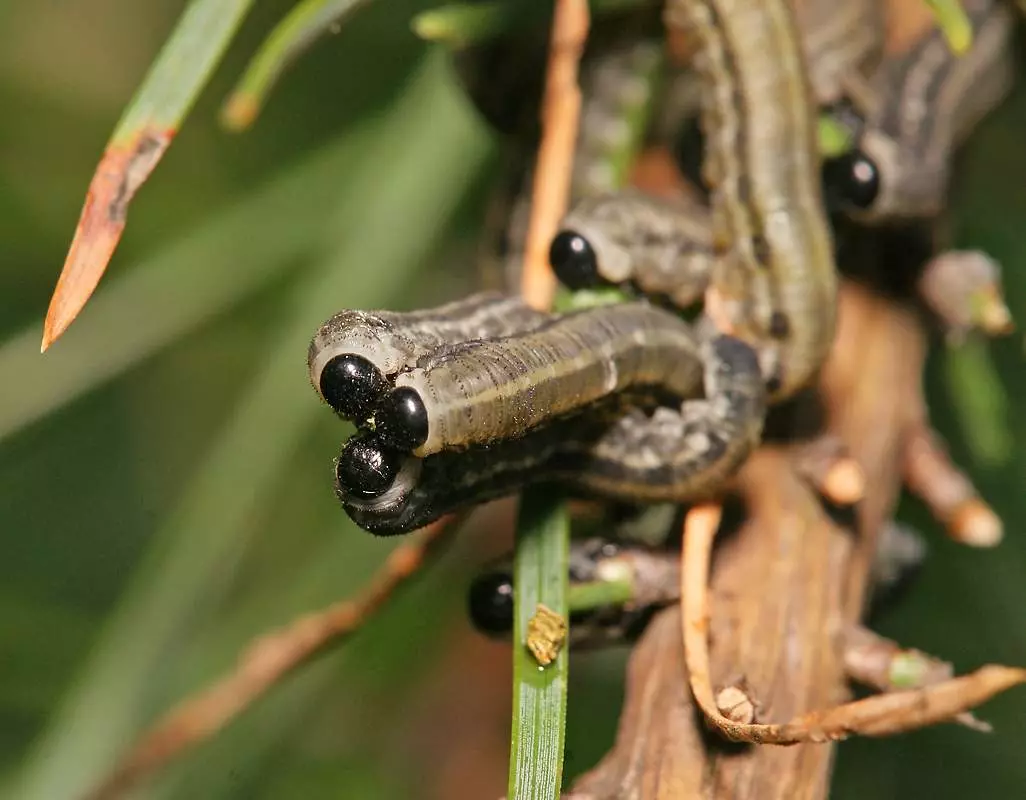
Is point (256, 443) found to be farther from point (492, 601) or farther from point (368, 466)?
point (368, 466)

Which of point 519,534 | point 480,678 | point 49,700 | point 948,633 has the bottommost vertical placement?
point 480,678

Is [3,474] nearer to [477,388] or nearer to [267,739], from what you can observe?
[267,739]

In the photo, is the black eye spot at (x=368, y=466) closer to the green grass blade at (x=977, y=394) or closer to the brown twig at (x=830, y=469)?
the brown twig at (x=830, y=469)

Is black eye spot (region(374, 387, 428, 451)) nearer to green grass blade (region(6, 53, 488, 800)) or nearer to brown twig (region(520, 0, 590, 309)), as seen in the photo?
brown twig (region(520, 0, 590, 309))

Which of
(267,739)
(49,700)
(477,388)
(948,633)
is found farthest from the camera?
(267,739)

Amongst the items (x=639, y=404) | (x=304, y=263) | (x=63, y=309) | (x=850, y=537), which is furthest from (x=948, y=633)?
(x=63, y=309)

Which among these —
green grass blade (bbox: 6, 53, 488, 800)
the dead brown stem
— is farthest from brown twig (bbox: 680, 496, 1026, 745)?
green grass blade (bbox: 6, 53, 488, 800)

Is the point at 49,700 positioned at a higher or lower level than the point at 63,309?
lower
